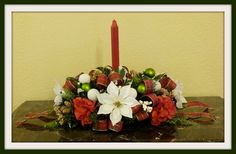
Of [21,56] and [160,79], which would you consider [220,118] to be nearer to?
[160,79]

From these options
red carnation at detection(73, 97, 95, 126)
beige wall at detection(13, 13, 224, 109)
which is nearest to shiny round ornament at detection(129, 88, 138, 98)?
red carnation at detection(73, 97, 95, 126)

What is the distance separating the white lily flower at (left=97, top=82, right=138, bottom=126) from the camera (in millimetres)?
951

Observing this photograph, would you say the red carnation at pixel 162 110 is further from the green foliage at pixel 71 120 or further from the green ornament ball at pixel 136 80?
the green foliage at pixel 71 120

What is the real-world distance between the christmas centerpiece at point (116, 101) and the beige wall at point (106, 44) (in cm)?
22

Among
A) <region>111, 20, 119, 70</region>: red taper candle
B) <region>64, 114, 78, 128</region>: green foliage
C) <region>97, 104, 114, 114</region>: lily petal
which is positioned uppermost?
<region>111, 20, 119, 70</region>: red taper candle

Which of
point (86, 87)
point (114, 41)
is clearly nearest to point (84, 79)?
point (86, 87)

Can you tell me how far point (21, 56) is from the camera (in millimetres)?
1299

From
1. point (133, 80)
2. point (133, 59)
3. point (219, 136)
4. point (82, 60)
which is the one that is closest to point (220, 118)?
point (219, 136)

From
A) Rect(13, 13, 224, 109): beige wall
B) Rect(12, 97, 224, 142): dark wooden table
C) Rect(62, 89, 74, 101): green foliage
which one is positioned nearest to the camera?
Rect(12, 97, 224, 142): dark wooden table

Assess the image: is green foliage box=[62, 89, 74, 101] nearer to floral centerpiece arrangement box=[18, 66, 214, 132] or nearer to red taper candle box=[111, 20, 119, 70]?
floral centerpiece arrangement box=[18, 66, 214, 132]

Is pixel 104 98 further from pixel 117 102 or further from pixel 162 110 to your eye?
pixel 162 110

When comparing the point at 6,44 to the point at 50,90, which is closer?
the point at 6,44

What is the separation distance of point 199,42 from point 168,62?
0.13 meters

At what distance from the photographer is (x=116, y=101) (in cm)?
97
